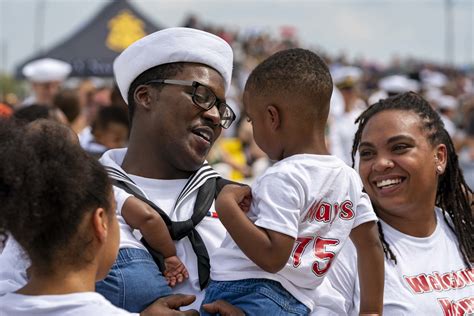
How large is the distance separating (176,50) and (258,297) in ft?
3.32

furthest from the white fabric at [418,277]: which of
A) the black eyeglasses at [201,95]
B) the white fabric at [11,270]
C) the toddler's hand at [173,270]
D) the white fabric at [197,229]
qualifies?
the white fabric at [11,270]

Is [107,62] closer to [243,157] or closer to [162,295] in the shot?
[243,157]

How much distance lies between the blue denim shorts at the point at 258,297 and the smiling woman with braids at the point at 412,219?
51 centimetres

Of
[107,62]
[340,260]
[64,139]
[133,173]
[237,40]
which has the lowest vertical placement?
[237,40]

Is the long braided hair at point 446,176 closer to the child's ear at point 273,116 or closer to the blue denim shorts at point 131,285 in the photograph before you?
the child's ear at point 273,116

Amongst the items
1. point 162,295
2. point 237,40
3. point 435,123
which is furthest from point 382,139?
point 237,40

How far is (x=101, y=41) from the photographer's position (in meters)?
15.0

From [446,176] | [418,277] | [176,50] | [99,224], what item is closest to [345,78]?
[446,176]

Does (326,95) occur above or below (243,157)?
above

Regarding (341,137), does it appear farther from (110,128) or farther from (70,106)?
(110,128)

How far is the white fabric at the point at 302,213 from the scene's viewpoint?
2908 mm

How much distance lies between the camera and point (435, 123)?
13.0 feet

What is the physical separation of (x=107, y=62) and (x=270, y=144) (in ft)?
→ 39.8

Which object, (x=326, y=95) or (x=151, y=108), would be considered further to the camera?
(x=151, y=108)
